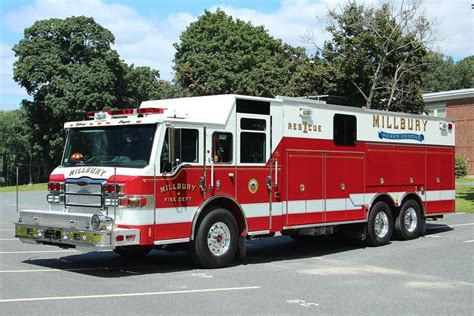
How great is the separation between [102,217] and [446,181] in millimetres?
10322

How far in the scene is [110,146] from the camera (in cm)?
1020

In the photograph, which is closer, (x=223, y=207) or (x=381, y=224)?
(x=223, y=207)

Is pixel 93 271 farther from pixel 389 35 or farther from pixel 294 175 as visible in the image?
pixel 389 35

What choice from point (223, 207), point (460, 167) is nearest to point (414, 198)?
point (223, 207)

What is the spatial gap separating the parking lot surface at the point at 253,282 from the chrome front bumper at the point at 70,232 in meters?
0.53

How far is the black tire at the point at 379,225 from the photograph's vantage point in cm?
1369

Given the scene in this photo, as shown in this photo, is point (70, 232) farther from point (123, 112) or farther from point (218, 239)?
point (218, 239)

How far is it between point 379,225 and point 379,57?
67.0 ft

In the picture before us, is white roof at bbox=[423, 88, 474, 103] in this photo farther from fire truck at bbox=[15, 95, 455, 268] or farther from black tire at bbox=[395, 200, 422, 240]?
fire truck at bbox=[15, 95, 455, 268]

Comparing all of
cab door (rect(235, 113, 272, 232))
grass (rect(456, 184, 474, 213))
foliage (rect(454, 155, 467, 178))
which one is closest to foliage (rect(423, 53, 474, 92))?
foliage (rect(454, 155, 467, 178))

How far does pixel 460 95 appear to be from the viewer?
5322 cm

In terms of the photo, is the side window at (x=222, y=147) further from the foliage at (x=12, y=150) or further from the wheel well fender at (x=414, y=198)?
the foliage at (x=12, y=150)

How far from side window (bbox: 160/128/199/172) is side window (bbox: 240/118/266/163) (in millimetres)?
1088

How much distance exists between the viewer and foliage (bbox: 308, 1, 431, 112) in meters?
31.7
